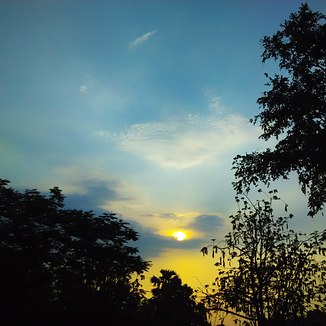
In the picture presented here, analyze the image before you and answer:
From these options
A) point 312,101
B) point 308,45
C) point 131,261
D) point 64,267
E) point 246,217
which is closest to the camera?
point 246,217

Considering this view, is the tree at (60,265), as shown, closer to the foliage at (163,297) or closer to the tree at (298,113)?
the foliage at (163,297)

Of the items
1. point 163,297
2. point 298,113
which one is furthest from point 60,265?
point 298,113

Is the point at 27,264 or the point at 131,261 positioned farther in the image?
the point at 131,261

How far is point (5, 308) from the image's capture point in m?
22.5

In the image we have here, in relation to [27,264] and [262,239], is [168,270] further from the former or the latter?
[262,239]

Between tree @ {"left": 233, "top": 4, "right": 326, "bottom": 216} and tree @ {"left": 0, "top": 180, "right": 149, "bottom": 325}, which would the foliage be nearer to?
tree @ {"left": 0, "top": 180, "right": 149, "bottom": 325}

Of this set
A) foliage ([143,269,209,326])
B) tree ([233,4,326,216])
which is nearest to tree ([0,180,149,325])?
foliage ([143,269,209,326])

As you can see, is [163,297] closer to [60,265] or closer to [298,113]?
[60,265]

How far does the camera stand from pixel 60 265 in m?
29.3

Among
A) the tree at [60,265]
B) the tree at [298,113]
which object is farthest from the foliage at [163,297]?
the tree at [298,113]

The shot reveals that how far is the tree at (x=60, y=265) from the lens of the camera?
78.7ft

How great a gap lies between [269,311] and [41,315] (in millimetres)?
21856

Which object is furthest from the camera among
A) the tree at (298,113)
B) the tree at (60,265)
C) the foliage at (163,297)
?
the foliage at (163,297)

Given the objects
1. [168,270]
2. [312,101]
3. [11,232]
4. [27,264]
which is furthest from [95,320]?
[312,101]
